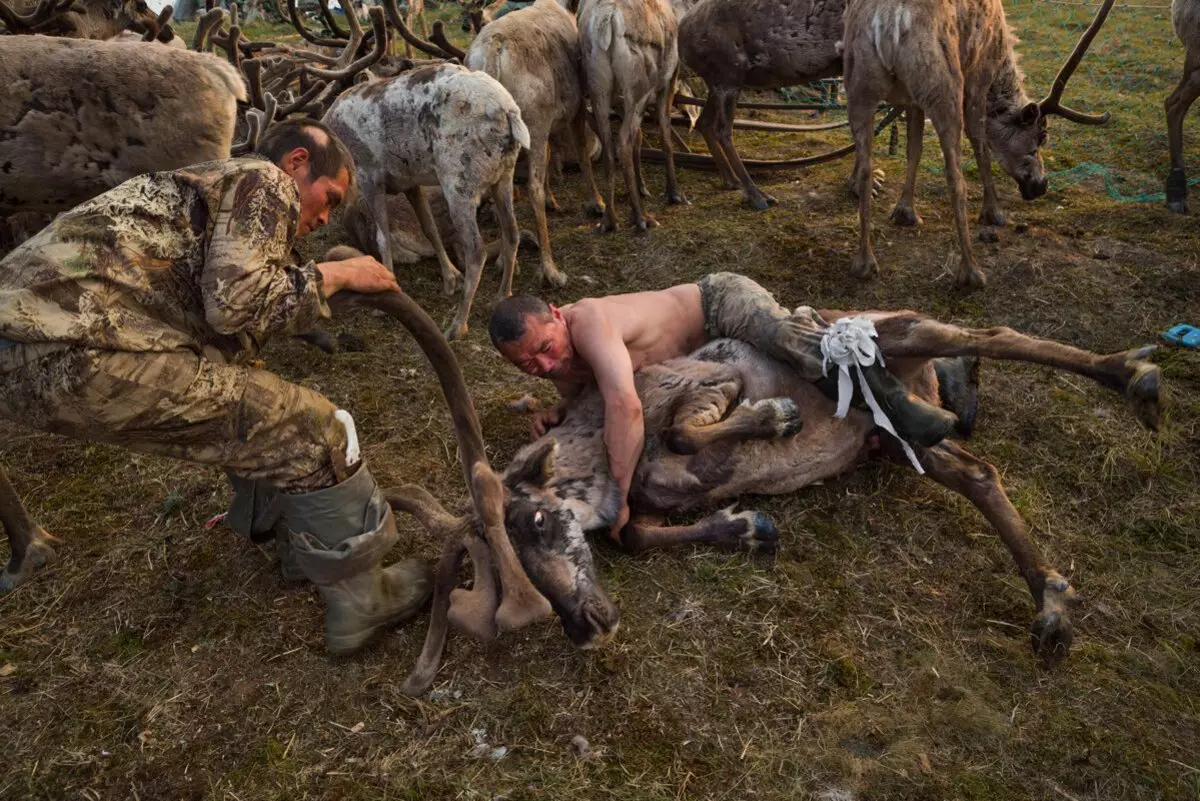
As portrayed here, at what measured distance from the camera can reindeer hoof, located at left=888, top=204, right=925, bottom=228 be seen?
6.53m

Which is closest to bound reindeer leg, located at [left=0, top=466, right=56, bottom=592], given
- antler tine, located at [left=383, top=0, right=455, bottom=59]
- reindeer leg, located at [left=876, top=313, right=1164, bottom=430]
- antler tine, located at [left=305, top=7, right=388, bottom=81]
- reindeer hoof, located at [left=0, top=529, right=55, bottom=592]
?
reindeer hoof, located at [left=0, top=529, right=55, bottom=592]

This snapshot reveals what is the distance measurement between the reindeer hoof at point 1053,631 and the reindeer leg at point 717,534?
3.26ft

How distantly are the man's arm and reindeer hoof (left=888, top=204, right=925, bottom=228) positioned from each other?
393 cm

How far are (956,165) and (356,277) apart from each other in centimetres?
407

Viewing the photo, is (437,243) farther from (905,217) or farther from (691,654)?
(691,654)

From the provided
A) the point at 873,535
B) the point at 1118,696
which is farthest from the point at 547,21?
the point at 1118,696

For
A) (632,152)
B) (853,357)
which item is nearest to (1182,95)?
(632,152)

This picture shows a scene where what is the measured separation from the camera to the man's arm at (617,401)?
11.1ft

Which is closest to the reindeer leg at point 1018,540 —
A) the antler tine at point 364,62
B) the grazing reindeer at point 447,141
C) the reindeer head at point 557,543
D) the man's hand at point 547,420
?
the reindeer head at point 557,543

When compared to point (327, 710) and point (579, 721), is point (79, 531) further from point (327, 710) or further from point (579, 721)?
point (579, 721)

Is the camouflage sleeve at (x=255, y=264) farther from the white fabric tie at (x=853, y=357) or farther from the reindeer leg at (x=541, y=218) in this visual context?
the reindeer leg at (x=541, y=218)

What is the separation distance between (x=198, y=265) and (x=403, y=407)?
214cm

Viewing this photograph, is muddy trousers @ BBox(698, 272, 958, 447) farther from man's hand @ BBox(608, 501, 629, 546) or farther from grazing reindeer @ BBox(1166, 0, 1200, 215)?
grazing reindeer @ BBox(1166, 0, 1200, 215)

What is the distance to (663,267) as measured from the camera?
6387 mm
